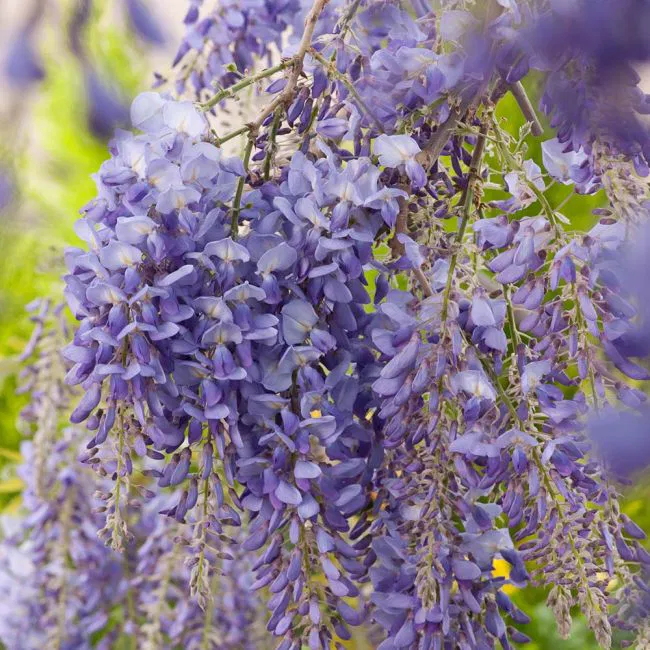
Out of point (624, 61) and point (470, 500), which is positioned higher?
point (624, 61)

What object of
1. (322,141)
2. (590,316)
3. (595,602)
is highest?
(322,141)

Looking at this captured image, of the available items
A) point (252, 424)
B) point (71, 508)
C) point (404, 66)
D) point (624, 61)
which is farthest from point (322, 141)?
point (71, 508)

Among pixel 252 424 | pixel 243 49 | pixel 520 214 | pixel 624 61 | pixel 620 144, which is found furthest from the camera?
pixel 520 214

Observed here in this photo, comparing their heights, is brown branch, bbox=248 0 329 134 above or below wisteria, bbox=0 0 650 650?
above

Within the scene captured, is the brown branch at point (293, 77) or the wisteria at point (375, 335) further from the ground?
the brown branch at point (293, 77)

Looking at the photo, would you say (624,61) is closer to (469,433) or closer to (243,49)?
(469,433)

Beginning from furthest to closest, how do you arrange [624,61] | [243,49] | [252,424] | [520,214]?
[520,214], [243,49], [252,424], [624,61]

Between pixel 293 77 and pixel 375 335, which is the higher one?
pixel 293 77

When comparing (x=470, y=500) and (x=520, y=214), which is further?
(x=520, y=214)
